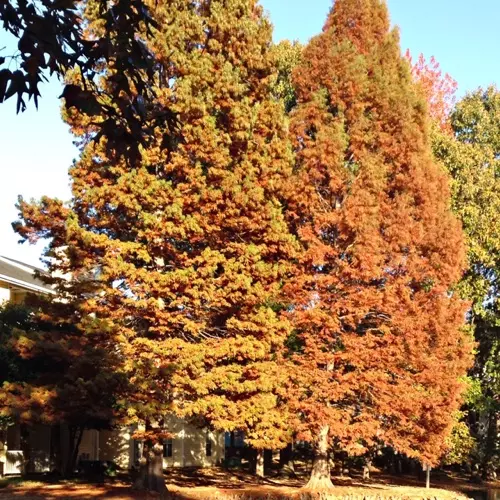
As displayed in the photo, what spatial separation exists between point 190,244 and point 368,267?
5930 millimetres

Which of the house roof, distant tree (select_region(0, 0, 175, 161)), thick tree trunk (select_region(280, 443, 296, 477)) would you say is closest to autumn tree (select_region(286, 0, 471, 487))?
thick tree trunk (select_region(280, 443, 296, 477))

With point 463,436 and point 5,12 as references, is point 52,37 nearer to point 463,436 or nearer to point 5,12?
point 5,12

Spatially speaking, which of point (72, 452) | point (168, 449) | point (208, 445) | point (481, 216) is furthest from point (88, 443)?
point (481, 216)

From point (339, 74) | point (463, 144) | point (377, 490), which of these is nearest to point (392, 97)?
point (339, 74)

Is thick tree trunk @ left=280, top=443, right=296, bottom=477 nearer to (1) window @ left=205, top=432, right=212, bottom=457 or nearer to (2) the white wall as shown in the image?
(1) window @ left=205, top=432, right=212, bottom=457

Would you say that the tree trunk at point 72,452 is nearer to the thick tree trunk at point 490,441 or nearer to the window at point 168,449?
the window at point 168,449

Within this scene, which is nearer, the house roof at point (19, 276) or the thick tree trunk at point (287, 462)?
the house roof at point (19, 276)

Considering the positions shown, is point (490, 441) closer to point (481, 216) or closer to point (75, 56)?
point (481, 216)

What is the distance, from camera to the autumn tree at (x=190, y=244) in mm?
20609

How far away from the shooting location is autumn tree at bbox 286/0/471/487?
23.8m

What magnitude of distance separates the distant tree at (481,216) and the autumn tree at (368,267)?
18.7 feet

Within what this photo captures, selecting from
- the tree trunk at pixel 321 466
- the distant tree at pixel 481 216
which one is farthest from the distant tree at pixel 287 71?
the tree trunk at pixel 321 466

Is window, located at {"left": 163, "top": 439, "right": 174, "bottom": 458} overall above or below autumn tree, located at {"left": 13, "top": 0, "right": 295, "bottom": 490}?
below

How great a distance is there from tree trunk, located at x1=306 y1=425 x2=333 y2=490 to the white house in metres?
4.50
